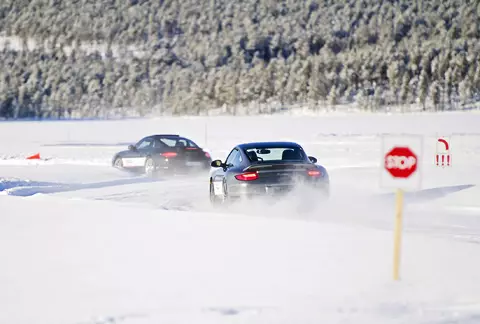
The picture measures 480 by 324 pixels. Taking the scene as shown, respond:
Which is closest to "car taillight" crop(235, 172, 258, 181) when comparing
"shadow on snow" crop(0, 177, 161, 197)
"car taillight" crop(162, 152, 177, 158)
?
"shadow on snow" crop(0, 177, 161, 197)

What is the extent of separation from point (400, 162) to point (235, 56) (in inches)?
5164

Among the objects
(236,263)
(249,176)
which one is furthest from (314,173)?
(236,263)

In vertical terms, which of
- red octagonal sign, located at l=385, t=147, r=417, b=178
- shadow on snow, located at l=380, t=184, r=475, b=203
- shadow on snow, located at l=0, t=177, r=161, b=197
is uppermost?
red octagonal sign, located at l=385, t=147, r=417, b=178

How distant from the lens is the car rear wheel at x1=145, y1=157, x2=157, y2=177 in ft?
76.4

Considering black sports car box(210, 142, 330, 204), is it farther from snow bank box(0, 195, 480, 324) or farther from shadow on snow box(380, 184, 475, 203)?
shadow on snow box(380, 184, 475, 203)

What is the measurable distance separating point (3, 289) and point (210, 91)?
347ft

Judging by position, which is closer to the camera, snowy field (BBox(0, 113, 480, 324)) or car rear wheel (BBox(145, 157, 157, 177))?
snowy field (BBox(0, 113, 480, 324))

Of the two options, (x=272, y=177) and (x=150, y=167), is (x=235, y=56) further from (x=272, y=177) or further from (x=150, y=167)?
(x=272, y=177)

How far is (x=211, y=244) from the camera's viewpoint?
920cm

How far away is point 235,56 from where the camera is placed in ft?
449

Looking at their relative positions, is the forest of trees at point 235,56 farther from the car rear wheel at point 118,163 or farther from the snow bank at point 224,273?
the snow bank at point 224,273

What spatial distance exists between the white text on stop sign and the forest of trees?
83.8m

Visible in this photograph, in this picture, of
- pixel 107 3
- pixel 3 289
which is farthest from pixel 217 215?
pixel 107 3

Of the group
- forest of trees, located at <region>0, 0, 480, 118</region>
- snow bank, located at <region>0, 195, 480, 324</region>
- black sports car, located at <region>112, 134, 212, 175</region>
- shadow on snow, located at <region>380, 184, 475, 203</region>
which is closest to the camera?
snow bank, located at <region>0, 195, 480, 324</region>
